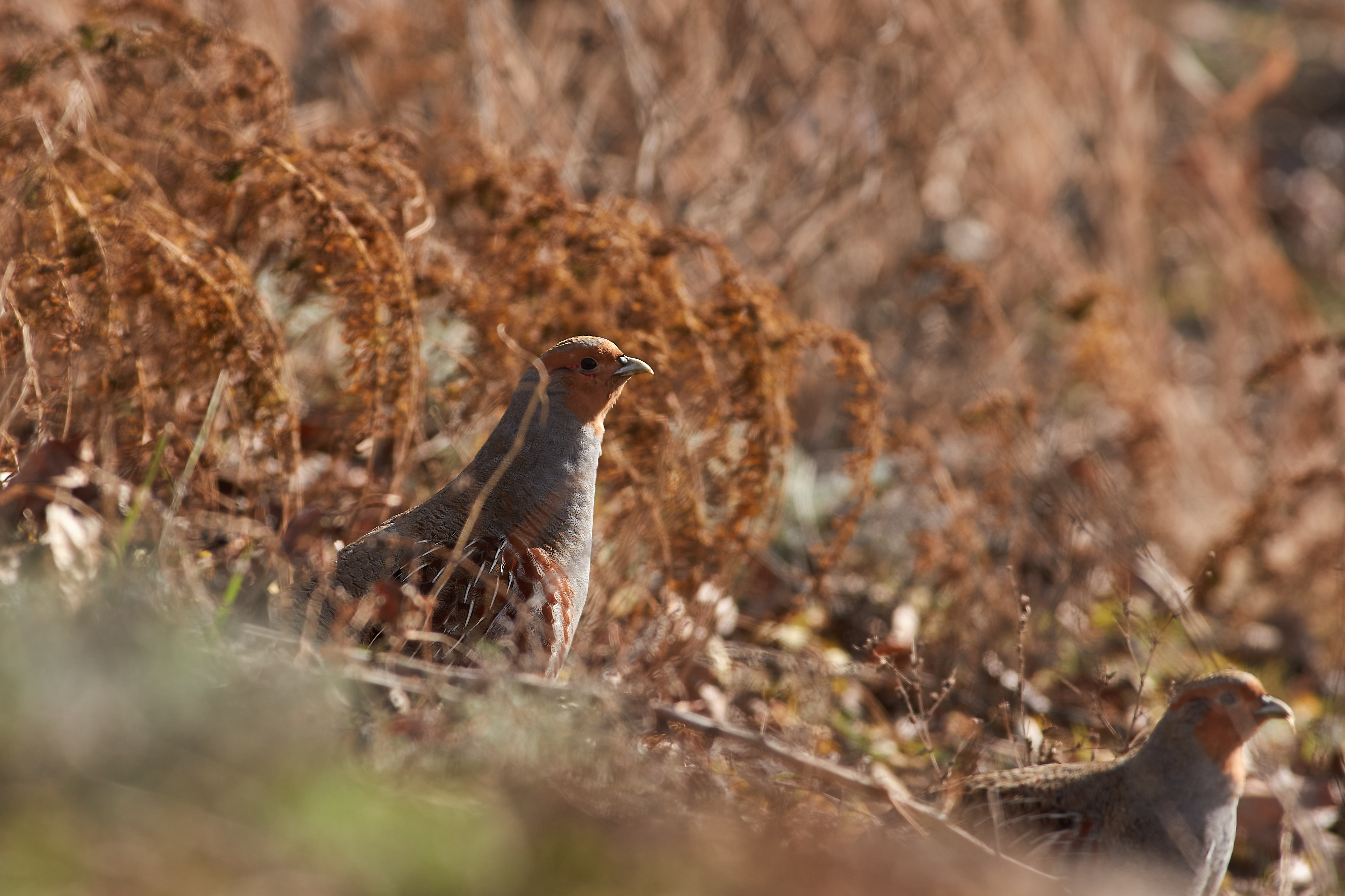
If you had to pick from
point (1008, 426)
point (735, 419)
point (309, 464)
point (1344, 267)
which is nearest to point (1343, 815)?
point (1008, 426)

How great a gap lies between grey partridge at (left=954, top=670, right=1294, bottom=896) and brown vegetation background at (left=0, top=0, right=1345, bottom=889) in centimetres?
15

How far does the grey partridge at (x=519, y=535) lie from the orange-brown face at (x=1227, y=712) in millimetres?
1663

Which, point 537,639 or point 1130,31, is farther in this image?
point 1130,31

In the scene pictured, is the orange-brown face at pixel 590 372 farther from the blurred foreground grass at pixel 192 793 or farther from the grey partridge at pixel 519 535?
the blurred foreground grass at pixel 192 793

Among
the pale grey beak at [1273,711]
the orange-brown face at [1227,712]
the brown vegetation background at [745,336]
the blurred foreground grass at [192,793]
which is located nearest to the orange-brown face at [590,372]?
the brown vegetation background at [745,336]

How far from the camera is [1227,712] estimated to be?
2.86 metres

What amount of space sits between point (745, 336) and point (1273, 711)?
5.75ft

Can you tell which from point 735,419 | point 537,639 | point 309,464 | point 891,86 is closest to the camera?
point 537,639

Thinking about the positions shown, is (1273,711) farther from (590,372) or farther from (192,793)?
(192,793)

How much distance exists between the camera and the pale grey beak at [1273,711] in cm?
274

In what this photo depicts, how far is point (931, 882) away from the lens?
160cm

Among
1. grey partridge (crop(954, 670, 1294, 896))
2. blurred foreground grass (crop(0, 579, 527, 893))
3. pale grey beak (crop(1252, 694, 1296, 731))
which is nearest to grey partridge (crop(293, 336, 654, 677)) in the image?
blurred foreground grass (crop(0, 579, 527, 893))

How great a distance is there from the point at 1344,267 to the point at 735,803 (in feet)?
32.9

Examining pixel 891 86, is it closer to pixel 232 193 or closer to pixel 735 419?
pixel 735 419
